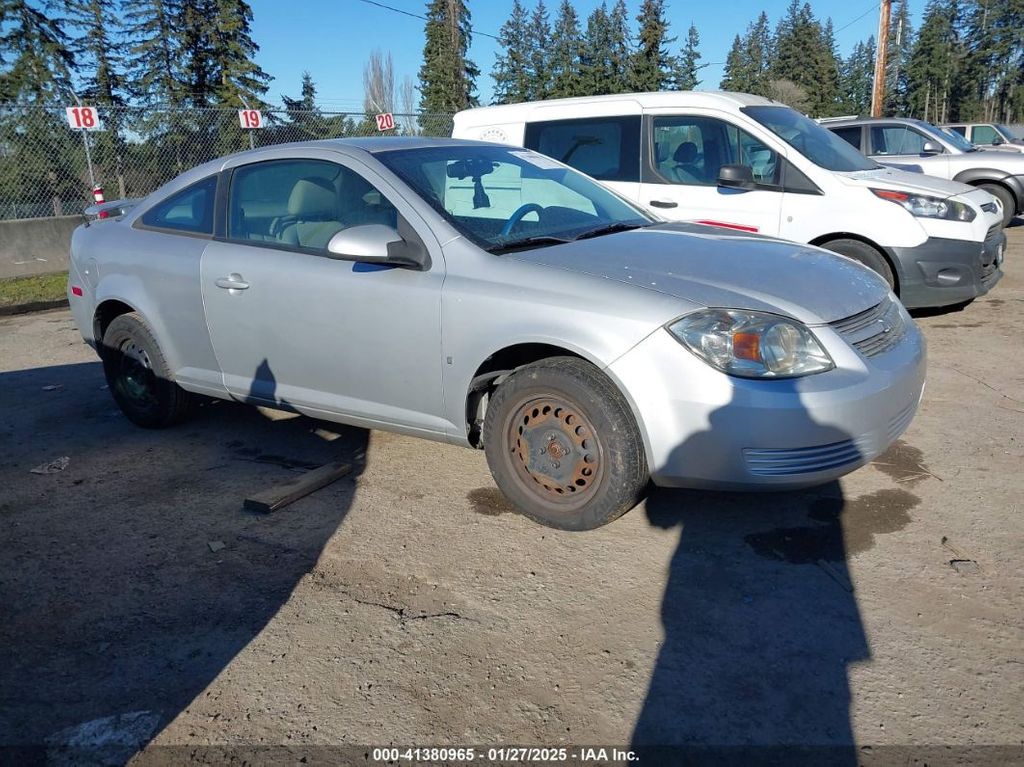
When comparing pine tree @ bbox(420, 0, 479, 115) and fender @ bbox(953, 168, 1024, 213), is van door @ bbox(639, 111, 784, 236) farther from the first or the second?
pine tree @ bbox(420, 0, 479, 115)

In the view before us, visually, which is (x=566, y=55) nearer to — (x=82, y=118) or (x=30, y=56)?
(x=30, y=56)

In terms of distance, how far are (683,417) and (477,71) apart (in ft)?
174

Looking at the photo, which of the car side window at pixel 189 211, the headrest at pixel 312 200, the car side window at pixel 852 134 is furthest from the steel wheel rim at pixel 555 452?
the car side window at pixel 852 134

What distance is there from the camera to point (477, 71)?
52.1 meters

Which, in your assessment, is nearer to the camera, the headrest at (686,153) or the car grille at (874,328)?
the car grille at (874,328)

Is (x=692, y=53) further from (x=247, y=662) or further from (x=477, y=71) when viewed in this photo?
(x=247, y=662)

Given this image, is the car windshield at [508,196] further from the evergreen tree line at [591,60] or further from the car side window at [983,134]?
the evergreen tree line at [591,60]

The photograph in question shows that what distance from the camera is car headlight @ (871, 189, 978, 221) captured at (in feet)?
21.0

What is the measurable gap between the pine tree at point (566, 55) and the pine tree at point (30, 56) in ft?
92.9

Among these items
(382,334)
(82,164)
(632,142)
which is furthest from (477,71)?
(382,334)

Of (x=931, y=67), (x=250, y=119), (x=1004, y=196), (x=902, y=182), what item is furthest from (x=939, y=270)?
(x=931, y=67)

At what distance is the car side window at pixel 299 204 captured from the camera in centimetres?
400

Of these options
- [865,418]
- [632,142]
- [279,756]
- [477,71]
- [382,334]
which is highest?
[477,71]

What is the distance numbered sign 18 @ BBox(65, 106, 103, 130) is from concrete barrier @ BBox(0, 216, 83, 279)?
56.6 inches
